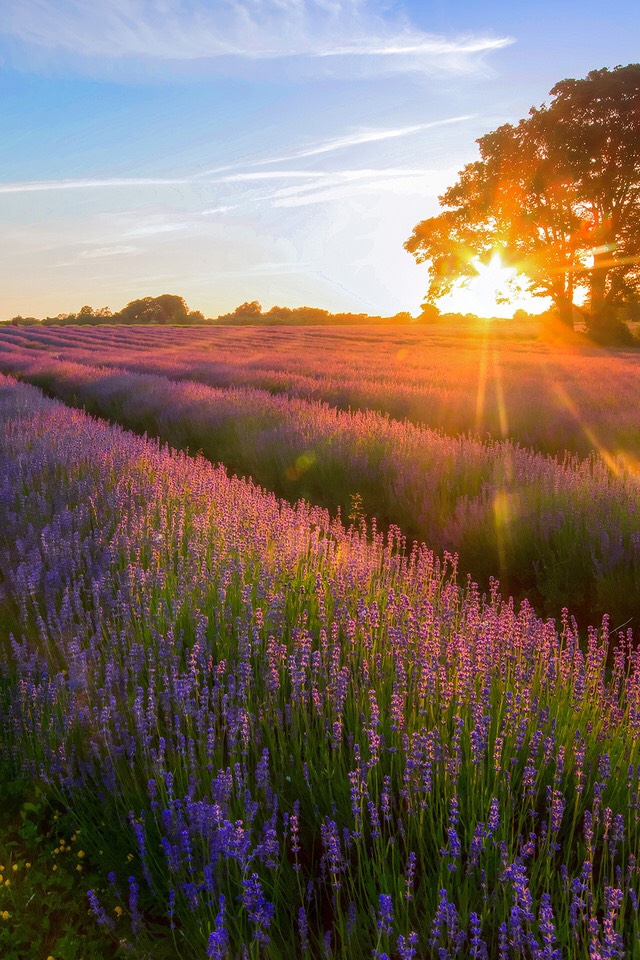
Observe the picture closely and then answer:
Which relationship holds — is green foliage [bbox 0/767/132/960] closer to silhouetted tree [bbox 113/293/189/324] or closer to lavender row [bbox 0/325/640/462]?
lavender row [bbox 0/325/640/462]

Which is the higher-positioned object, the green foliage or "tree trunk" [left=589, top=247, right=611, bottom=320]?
"tree trunk" [left=589, top=247, right=611, bottom=320]

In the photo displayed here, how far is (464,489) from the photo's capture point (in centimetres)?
597

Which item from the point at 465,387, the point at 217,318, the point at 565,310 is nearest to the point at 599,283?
the point at 565,310

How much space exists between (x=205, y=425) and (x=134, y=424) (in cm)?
200

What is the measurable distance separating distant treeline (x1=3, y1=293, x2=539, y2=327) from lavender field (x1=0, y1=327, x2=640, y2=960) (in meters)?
45.1

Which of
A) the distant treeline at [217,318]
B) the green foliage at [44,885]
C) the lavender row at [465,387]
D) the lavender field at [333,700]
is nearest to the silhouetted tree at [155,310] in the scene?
the distant treeline at [217,318]

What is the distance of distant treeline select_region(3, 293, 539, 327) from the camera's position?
2039 inches

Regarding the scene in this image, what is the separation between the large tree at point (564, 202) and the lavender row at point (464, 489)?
69.8 ft

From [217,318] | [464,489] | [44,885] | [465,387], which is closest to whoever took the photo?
[44,885]

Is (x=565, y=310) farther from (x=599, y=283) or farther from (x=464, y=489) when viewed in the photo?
(x=464, y=489)

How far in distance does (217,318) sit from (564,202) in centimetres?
3628

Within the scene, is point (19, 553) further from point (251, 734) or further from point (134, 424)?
point (134, 424)

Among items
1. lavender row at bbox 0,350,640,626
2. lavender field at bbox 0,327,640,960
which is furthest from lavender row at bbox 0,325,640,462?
lavender field at bbox 0,327,640,960

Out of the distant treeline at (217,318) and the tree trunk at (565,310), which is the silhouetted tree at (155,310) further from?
the tree trunk at (565,310)
